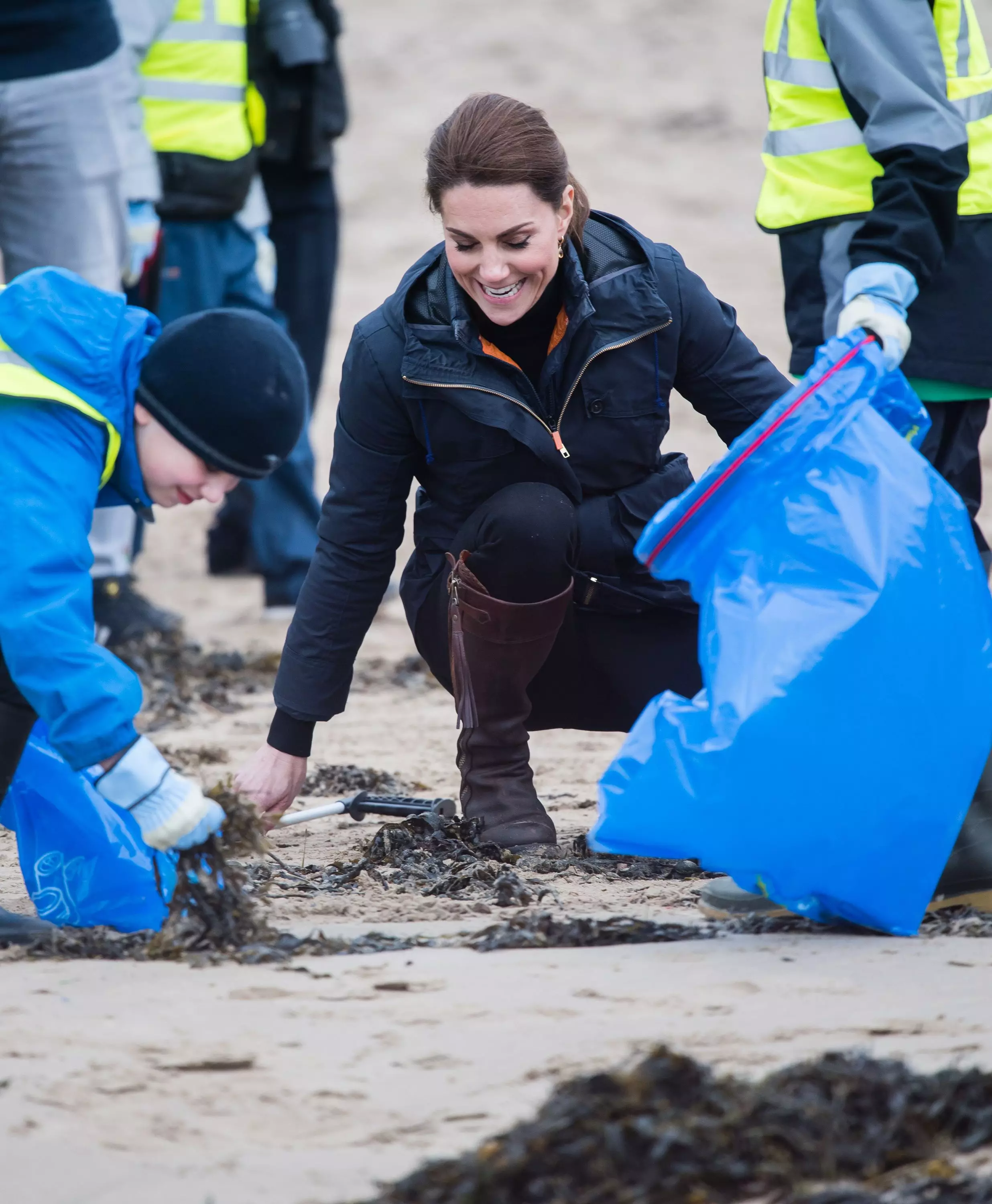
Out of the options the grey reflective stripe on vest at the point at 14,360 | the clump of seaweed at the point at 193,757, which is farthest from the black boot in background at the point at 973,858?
the clump of seaweed at the point at 193,757

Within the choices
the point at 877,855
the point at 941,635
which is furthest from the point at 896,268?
the point at 877,855

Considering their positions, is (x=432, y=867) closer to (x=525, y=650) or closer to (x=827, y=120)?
(x=525, y=650)

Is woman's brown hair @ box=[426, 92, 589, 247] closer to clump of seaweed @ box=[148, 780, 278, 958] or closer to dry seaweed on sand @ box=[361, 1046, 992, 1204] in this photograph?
clump of seaweed @ box=[148, 780, 278, 958]

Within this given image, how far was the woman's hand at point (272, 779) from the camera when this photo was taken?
2.70 metres

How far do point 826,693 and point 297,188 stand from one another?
3592 mm

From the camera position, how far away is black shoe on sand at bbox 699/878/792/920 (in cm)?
230

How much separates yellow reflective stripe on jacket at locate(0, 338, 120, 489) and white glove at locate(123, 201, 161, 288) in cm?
204

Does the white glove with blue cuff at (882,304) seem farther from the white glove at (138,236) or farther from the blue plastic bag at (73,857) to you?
the white glove at (138,236)

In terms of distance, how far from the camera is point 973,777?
2.12 m

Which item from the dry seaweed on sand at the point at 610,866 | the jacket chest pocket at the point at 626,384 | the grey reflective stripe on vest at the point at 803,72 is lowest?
the dry seaweed on sand at the point at 610,866

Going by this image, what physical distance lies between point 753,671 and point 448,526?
92cm

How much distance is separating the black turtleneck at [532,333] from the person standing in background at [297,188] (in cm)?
222

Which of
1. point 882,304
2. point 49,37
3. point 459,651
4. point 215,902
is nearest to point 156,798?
point 215,902

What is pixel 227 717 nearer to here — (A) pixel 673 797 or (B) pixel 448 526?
(B) pixel 448 526
